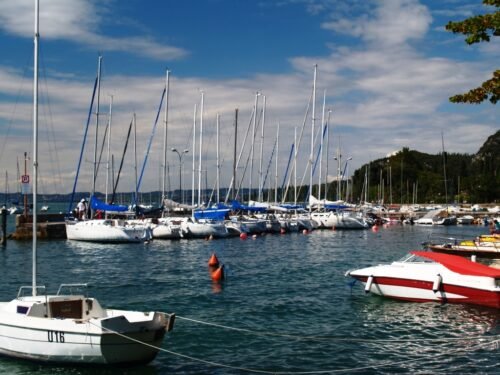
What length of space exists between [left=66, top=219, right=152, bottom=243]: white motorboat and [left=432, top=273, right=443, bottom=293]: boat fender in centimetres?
3713

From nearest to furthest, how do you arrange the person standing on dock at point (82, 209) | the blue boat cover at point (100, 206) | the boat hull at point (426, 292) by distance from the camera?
1. the boat hull at point (426, 292)
2. the blue boat cover at point (100, 206)
3. the person standing on dock at point (82, 209)

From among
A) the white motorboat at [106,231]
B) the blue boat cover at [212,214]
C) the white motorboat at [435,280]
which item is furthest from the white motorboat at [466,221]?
the white motorboat at [435,280]

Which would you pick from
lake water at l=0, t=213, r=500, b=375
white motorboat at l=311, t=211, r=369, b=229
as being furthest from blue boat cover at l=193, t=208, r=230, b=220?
lake water at l=0, t=213, r=500, b=375

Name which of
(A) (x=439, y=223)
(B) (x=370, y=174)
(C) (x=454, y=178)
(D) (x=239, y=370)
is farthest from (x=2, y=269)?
(C) (x=454, y=178)

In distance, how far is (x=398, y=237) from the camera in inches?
2788

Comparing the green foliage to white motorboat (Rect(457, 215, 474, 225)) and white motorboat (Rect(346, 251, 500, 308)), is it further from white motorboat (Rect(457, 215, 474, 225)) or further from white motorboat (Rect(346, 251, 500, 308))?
white motorboat (Rect(346, 251, 500, 308))

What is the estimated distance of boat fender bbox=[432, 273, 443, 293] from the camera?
83.4 ft

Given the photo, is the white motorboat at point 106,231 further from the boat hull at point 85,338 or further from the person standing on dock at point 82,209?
the boat hull at point 85,338

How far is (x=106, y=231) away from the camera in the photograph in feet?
187

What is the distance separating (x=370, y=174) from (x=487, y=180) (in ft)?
124

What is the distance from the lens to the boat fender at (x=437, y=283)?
25.4 m

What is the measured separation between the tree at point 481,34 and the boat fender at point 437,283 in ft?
37.5

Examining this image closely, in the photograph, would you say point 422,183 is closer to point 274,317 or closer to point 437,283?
point 437,283

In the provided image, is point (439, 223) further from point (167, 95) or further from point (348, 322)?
point (348, 322)
